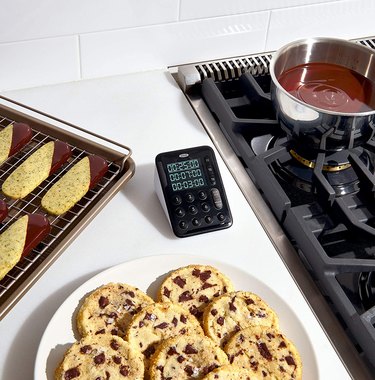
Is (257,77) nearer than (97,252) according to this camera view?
No

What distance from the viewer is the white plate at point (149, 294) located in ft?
2.59

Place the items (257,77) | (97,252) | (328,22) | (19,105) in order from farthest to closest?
(328,22)
(257,77)
(19,105)
(97,252)

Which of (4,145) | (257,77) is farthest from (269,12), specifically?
(4,145)

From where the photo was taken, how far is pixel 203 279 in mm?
889

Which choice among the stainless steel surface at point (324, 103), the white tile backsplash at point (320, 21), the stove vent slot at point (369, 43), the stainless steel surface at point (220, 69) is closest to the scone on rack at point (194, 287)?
the stainless steel surface at point (324, 103)

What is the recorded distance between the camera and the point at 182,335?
0.81 m

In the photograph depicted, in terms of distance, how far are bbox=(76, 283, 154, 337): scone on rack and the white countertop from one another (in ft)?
0.20

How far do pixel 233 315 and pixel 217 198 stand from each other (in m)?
0.21

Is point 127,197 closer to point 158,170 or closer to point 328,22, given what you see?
point 158,170

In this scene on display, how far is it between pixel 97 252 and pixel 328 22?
32.0 inches

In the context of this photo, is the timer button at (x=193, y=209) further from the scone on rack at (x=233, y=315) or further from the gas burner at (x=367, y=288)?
the gas burner at (x=367, y=288)

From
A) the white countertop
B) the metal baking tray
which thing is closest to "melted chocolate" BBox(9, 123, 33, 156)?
the metal baking tray

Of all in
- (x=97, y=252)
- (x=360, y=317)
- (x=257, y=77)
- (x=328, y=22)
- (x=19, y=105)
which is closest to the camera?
(x=360, y=317)

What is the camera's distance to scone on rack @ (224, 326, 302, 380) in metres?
0.79
